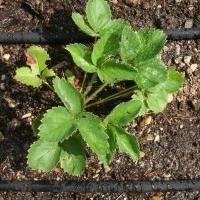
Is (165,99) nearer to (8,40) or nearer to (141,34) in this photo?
(141,34)

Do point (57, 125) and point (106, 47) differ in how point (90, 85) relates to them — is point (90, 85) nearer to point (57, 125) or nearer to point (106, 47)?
point (106, 47)

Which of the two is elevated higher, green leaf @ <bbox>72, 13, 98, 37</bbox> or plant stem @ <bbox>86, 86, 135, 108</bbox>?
green leaf @ <bbox>72, 13, 98, 37</bbox>

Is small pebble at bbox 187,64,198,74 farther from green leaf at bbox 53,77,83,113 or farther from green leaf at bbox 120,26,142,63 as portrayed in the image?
green leaf at bbox 53,77,83,113

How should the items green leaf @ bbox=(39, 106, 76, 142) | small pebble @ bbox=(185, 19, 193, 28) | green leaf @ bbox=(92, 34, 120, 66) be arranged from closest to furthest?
green leaf @ bbox=(39, 106, 76, 142) → green leaf @ bbox=(92, 34, 120, 66) → small pebble @ bbox=(185, 19, 193, 28)

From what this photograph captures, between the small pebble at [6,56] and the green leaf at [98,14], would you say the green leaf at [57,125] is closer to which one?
the green leaf at [98,14]

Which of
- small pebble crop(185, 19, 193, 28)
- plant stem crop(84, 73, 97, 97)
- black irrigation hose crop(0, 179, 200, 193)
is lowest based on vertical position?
black irrigation hose crop(0, 179, 200, 193)

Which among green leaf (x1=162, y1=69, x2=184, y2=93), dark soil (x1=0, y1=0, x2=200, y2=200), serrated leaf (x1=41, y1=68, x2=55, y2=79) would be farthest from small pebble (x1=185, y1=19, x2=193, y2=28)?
serrated leaf (x1=41, y1=68, x2=55, y2=79)

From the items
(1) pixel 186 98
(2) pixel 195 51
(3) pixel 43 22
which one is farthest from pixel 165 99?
(3) pixel 43 22
